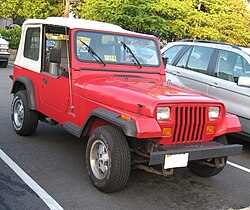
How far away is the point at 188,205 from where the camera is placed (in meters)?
4.12

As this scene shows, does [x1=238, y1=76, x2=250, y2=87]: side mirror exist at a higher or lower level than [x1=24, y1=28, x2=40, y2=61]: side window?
lower

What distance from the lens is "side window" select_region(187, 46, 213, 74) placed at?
710cm

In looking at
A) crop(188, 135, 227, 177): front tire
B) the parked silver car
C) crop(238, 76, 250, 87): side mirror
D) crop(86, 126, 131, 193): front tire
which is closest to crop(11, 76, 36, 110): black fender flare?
crop(86, 126, 131, 193): front tire

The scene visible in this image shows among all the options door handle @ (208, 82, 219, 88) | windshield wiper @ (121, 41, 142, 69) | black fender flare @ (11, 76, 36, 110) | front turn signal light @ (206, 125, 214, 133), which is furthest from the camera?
door handle @ (208, 82, 219, 88)

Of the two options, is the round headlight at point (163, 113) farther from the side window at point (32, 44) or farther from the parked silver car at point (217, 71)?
the side window at point (32, 44)

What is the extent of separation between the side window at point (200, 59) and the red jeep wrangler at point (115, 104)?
5.51ft

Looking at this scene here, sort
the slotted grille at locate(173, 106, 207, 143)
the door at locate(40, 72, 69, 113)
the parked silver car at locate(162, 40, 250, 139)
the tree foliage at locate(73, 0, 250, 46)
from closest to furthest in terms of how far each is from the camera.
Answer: the slotted grille at locate(173, 106, 207, 143) → the door at locate(40, 72, 69, 113) → the parked silver car at locate(162, 40, 250, 139) → the tree foliage at locate(73, 0, 250, 46)

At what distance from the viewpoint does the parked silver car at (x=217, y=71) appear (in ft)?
20.6

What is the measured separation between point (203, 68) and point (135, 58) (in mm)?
2150

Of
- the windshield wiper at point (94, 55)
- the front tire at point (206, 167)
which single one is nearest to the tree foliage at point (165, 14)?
the windshield wiper at point (94, 55)

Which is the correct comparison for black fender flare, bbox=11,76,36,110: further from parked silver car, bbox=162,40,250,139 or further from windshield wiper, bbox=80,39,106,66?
parked silver car, bbox=162,40,250,139

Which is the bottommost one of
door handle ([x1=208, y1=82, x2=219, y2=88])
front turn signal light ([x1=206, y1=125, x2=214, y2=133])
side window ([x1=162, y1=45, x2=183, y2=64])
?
front turn signal light ([x1=206, y1=125, x2=214, y2=133])

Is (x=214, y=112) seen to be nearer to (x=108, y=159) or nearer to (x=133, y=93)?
(x=133, y=93)

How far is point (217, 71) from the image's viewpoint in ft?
22.5
